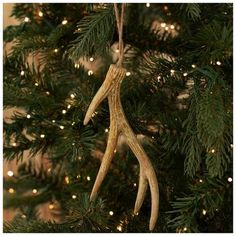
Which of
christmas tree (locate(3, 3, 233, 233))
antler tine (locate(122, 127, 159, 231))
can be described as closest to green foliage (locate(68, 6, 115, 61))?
christmas tree (locate(3, 3, 233, 233))

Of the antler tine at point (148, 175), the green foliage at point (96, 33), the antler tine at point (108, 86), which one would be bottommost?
the antler tine at point (148, 175)

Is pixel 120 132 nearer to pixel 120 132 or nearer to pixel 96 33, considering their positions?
pixel 120 132

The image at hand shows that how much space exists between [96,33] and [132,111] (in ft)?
0.38

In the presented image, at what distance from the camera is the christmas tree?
551 millimetres

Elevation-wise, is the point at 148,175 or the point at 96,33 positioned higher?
the point at 96,33

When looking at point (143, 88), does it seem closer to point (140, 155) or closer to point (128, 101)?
point (128, 101)

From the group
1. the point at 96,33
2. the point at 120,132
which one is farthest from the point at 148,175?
the point at 96,33

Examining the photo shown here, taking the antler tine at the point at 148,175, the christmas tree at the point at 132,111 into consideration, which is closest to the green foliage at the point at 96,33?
the christmas tree at the point at 132,111

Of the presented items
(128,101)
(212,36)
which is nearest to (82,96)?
(128,101)

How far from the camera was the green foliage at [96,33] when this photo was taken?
0.58 metres

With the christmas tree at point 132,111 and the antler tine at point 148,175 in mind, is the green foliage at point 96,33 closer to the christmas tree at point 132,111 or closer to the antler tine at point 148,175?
the christmas tree at point 132,111

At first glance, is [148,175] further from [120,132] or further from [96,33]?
[96,33]

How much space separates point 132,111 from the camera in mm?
637

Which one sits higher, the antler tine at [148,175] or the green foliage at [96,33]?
the green foliage at [96,33]
